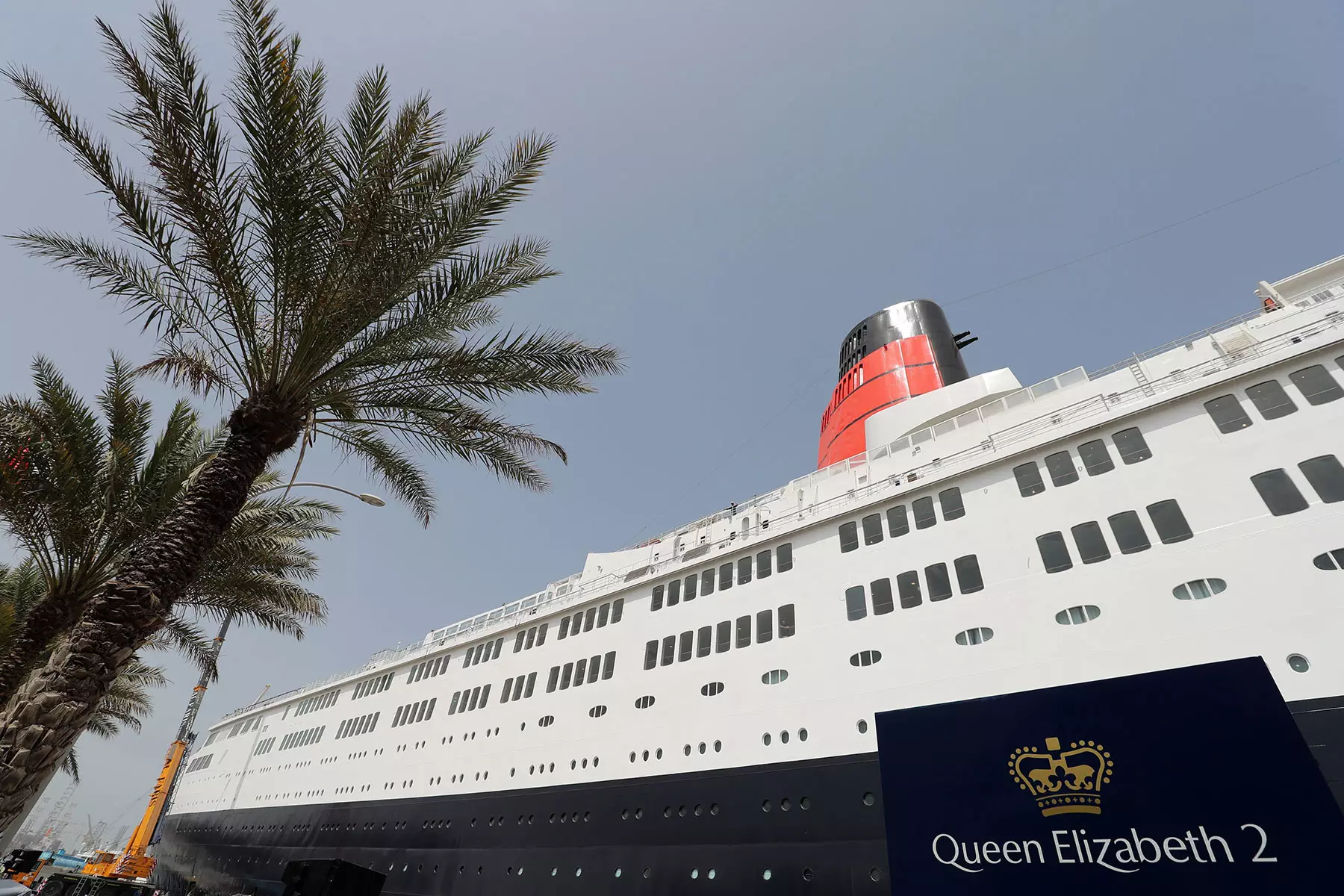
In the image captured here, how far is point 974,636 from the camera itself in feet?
28.9

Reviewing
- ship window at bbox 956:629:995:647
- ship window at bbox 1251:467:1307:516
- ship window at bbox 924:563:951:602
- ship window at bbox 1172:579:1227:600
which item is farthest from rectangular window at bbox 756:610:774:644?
ship window at bbox 1251:467:1307:516

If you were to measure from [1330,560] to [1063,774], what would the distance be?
6.24 metres

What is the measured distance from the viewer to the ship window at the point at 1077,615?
8.02m

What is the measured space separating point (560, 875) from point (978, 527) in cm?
985

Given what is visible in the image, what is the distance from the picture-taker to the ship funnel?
52.0ft

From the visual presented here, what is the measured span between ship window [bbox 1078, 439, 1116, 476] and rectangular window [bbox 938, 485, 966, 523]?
1.88m

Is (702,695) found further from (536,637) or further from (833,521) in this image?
(536,637)

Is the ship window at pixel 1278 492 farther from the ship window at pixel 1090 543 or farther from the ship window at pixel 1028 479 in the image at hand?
the ship window at pixel 1028 479

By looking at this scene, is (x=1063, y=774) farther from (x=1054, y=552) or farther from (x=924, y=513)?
(x=924, y=513)

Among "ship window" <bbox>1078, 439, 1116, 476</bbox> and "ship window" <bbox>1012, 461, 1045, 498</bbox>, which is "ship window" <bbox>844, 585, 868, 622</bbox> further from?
"ship window" <bbox>1078, 439, 1116, 476</bbox>

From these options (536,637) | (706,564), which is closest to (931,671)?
(706,564)

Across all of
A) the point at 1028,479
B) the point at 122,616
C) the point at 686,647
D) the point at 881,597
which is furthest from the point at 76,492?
the point at 1028,479

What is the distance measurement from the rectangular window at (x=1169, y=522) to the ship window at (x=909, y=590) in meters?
3.28

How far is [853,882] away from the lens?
7.90 m
